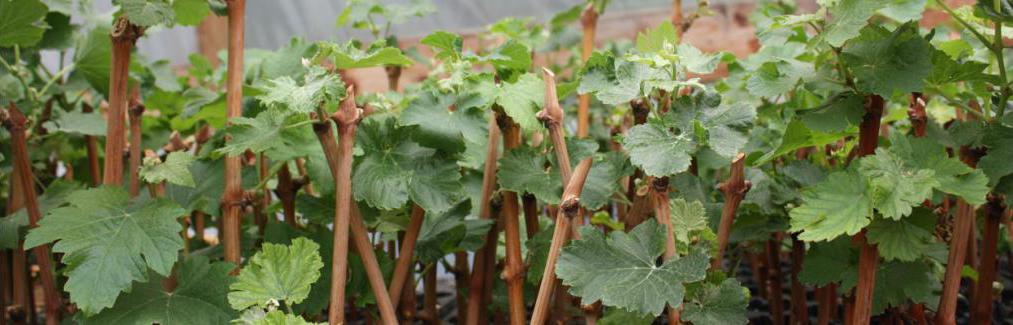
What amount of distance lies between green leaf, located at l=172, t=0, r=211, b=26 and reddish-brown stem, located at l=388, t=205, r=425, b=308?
237 millimetres

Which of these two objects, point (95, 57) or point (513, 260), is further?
point (95, 57)

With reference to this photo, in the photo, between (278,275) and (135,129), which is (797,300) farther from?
(135,129)

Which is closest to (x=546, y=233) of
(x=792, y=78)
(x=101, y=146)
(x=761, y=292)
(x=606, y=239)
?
(x=606, y=239)

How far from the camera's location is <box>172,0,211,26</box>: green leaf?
714 mm

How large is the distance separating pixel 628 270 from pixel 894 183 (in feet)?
0.54

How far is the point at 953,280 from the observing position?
2.07ft

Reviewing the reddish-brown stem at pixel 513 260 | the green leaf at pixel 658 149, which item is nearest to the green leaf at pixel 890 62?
the green leaf at pixel 658 149

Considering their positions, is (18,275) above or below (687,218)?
below

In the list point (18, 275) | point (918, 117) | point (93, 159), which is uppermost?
point (918, 117)

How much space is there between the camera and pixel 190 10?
0.73 m

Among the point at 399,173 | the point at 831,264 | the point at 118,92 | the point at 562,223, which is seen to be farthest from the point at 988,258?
the point at 118,92

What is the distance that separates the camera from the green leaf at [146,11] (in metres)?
Result: 0.62

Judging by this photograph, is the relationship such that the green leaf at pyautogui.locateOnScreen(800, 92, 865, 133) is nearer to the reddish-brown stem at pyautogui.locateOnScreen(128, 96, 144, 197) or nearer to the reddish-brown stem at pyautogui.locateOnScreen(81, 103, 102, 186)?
the reddish-brown stem at pyautogui.locateOnScreen(128, 96, 144, 197)

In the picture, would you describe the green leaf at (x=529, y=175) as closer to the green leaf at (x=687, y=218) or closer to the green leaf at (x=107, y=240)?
the green leaf at (x=687, y=218)
